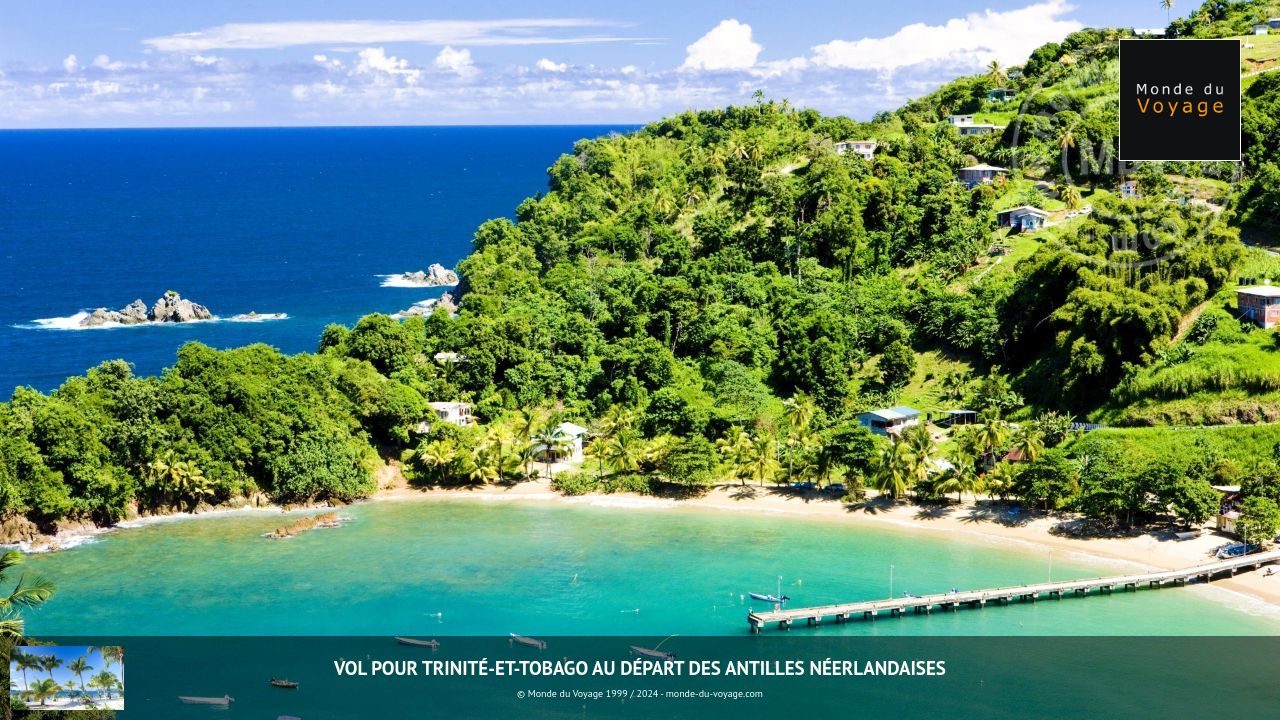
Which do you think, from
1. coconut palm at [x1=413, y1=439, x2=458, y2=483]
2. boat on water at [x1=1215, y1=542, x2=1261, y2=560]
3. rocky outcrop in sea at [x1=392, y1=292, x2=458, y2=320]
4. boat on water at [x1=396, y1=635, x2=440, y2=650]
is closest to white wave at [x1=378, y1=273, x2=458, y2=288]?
rocky outcrop in sea at [x1=392, y1=292, x2=458, y2=320]

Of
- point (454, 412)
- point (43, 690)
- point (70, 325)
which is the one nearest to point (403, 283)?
point (70, 325)

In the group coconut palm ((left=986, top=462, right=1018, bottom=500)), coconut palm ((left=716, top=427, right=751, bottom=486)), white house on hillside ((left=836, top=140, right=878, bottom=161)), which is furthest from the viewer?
white house on hillside ((left=836, top=140, right=878, bottom=161))

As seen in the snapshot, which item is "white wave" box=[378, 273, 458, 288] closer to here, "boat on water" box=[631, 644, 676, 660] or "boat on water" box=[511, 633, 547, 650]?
"boat on water" box=[511, 633, 547, 650]

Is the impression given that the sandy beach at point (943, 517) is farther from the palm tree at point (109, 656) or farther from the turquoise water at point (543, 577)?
the palm tree at point (109, 656)

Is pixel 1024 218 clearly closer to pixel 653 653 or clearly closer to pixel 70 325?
pixel 653 653

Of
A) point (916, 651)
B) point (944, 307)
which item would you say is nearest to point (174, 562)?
point (916, 651)

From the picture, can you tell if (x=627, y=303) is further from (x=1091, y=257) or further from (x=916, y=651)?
(x=916, y=651)
